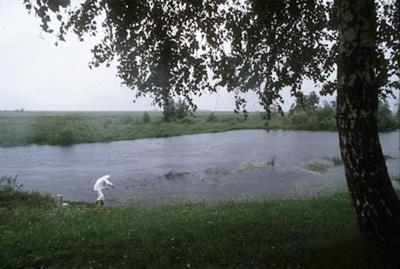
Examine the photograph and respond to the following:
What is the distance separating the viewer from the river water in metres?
24.4

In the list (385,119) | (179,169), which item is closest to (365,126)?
(179,169)

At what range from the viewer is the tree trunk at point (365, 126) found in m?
5.90

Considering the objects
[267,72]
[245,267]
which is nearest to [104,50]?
[267,72]

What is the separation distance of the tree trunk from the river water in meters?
15.8

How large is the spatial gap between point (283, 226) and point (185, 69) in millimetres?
4379

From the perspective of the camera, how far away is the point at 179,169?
1340 inches

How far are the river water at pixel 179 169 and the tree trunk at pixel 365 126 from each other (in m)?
15.8

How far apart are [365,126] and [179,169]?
2863cm

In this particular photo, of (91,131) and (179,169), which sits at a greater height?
(91,131)

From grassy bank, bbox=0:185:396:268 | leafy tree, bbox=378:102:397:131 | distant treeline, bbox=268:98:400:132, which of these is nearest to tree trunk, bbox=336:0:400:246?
grassy bank, bbox=0:185:396:268

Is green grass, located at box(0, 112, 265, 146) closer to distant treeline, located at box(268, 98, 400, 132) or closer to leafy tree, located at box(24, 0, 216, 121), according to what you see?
distant treeline, located at box(268, 98, 400, 132)

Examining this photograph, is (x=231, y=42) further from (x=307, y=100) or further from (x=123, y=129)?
(x=123, y=129)

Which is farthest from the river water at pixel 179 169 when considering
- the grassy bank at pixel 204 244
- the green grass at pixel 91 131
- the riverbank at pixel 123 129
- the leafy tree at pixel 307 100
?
the grassy bank at pixel 204 244

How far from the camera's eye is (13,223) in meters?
11.1
